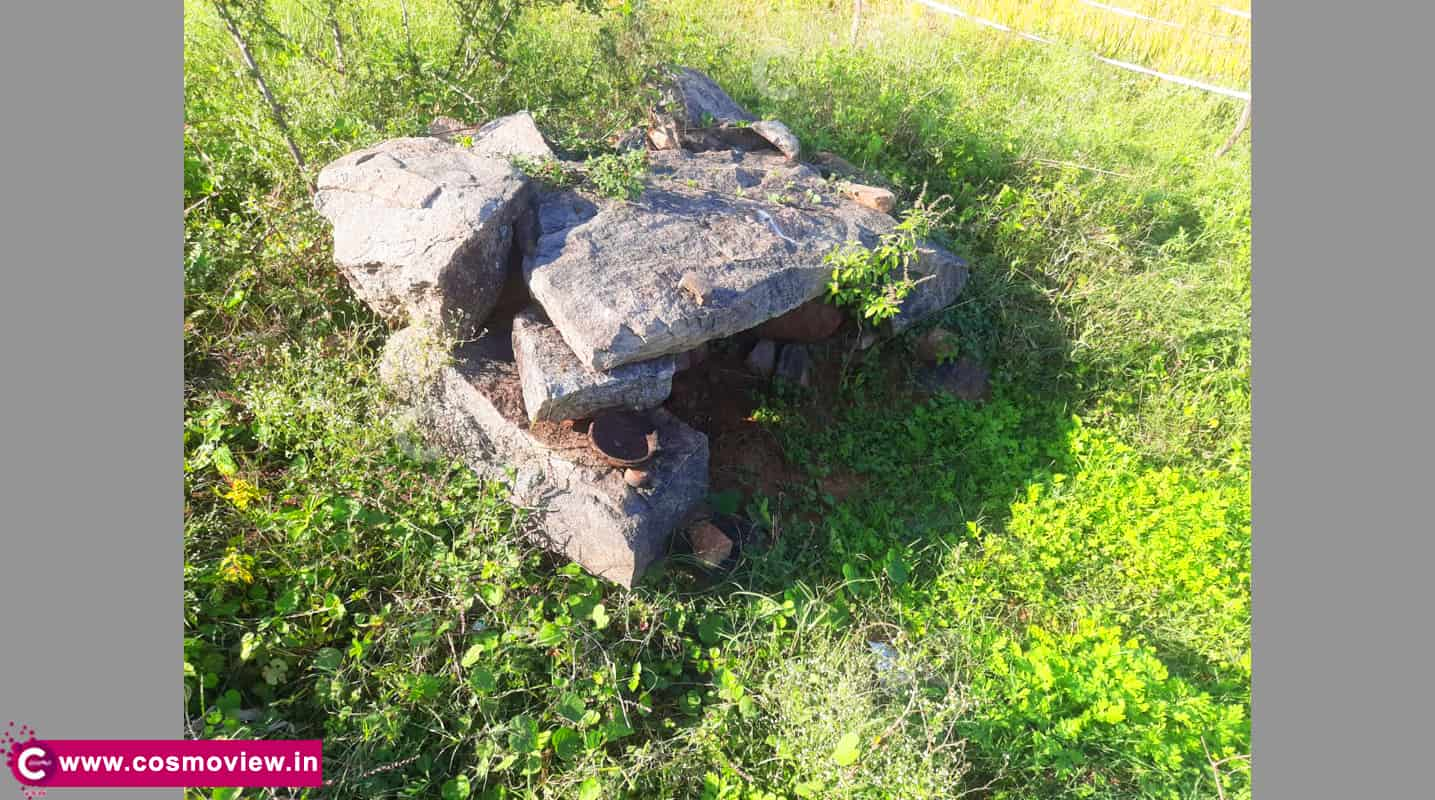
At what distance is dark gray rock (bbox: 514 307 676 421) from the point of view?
2.75 m

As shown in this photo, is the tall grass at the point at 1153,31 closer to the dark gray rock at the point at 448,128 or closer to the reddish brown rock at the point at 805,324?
the reddish brown rock at the point at 805,324

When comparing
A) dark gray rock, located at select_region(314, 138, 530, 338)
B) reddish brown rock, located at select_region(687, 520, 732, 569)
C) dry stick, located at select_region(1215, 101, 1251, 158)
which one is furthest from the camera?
dry stick, located at select_region(1215, 101, 1251, 158)

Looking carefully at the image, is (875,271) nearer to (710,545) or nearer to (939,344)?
(939,344)

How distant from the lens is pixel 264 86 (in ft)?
11.1

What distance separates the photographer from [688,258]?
10.2 ft

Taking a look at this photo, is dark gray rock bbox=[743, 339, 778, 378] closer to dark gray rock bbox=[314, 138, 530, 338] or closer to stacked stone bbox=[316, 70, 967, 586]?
stacked stone bbox=[316, 70, 967, 586]

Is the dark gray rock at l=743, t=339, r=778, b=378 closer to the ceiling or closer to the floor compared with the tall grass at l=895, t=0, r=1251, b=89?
closer to the floor

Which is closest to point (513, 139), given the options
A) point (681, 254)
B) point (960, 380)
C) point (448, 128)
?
point (448, 128)

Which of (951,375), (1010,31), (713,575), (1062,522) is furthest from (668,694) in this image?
(1010,31)

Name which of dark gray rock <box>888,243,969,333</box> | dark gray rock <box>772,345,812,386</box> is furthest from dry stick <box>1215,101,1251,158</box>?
dark gray rock <box>772,345,812,386</box>

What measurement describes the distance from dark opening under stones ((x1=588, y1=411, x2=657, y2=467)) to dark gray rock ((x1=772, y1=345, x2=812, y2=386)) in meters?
1.02

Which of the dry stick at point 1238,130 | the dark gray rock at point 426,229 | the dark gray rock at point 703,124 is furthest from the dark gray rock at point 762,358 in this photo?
the dry stick at point 1238,130

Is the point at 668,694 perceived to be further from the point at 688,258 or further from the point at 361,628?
the point at 688,258

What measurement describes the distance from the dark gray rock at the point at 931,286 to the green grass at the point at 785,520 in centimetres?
24
